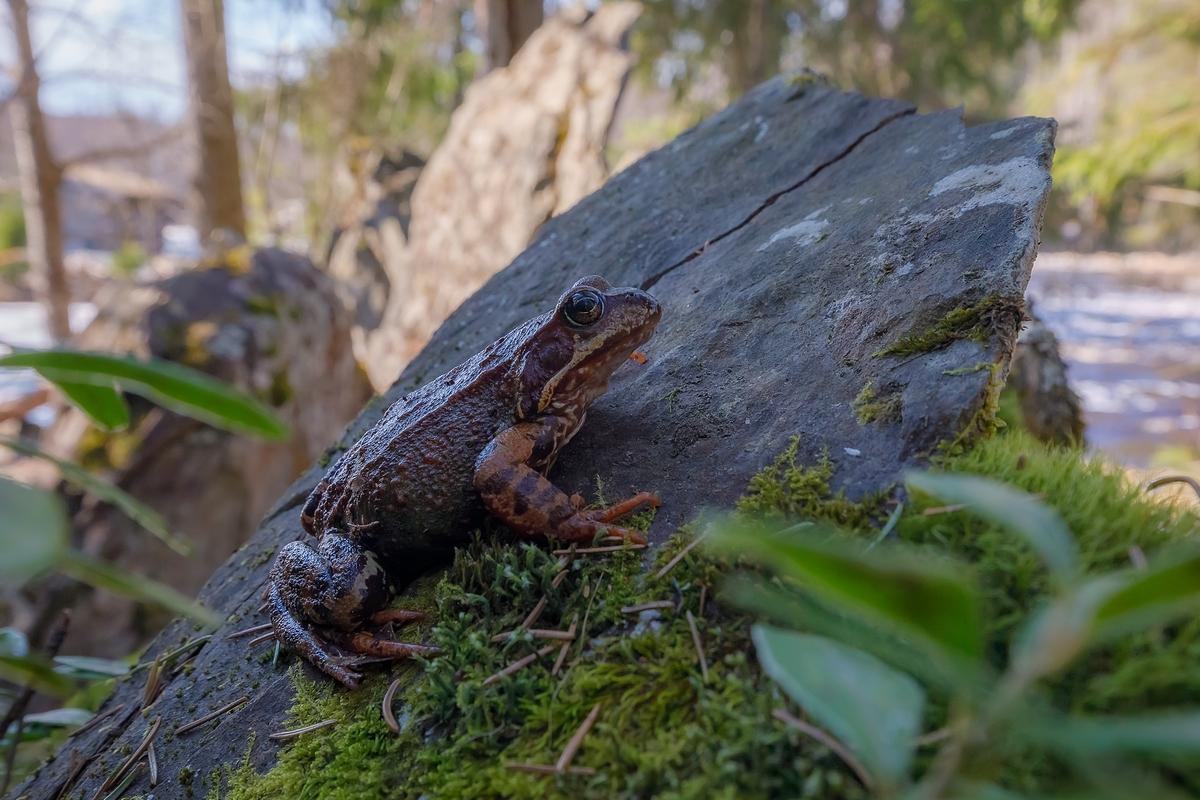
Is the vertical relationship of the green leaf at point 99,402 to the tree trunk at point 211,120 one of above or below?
below

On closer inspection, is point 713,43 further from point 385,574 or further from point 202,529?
point 385,574

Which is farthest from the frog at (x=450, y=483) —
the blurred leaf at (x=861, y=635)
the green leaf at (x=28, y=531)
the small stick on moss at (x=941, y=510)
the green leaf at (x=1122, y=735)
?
the green leaf at (x=1122, y=735)

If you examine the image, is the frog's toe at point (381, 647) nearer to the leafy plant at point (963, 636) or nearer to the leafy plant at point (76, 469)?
the leafy plant at point (76, 469)

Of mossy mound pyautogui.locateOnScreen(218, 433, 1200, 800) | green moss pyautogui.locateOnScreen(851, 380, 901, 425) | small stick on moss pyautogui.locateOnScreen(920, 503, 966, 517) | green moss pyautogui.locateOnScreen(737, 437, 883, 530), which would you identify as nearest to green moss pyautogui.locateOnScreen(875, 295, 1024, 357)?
green moss pyautogui.locateOnScreen(851, 380, 901, 425)

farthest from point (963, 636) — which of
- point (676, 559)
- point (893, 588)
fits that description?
point (676, 559)

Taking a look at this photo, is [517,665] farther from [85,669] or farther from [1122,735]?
[85,669]
